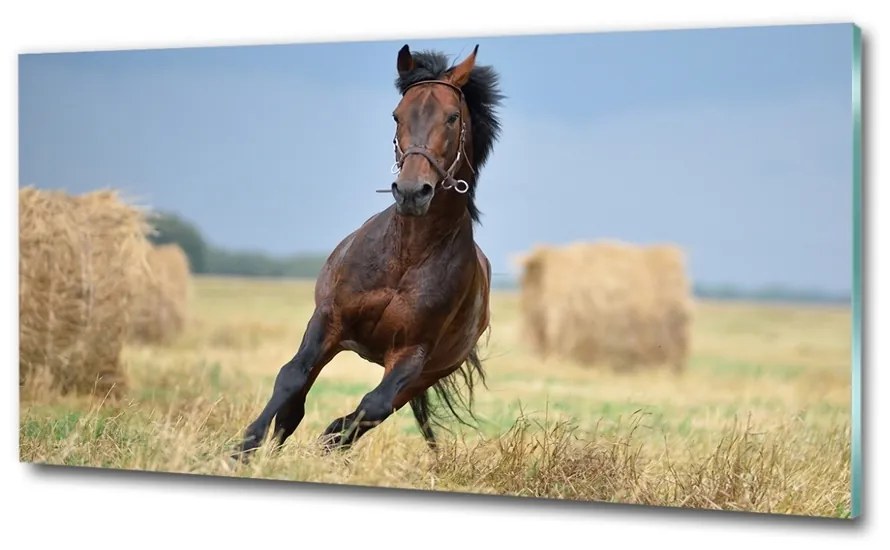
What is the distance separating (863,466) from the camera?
603 centimetres

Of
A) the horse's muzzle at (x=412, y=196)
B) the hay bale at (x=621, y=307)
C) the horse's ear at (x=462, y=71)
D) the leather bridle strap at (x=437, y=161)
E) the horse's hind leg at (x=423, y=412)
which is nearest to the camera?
the horse's muzzle at (x=412, y=196)

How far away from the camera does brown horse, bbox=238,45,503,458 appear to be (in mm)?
6418

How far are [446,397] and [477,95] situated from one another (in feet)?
5.13

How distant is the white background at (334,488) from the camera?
6195 millimetres

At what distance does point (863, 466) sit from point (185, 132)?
3821 millimetres

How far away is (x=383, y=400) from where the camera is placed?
6.39 metres

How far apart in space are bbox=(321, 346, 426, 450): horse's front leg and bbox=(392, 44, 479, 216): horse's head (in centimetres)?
72

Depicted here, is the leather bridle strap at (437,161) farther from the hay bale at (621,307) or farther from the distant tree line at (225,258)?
the hay bale at (621,307)

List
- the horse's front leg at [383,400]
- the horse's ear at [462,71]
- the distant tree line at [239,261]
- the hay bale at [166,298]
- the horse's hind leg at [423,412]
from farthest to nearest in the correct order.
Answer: the hay bale at [166,298], the distant tree line at [239,261], the horse's hind leg at [423,412], the horse's ear at [462,71], the horse's front leg at [383,400]

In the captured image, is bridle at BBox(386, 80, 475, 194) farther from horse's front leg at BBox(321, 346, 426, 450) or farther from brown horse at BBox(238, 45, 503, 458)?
horse's front leg at BBox(321, 346, 426, 450)

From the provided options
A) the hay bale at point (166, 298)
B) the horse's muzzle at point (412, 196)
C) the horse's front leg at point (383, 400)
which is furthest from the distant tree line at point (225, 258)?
the horse's muzzle at point (412, 196)

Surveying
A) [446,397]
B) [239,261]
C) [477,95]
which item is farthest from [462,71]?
[239,261]

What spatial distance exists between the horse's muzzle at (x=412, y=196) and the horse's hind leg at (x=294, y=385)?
2.59 feet

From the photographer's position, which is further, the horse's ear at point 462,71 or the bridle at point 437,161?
the horse's ear at point 462,71
